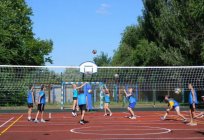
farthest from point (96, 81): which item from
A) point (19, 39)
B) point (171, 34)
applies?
point (19, 39)

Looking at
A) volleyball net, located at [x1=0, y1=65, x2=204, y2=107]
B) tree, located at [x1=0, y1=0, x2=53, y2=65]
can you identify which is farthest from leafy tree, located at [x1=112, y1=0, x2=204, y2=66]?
tree, located at [x1=0, y1=0, x2=53, y2=65]

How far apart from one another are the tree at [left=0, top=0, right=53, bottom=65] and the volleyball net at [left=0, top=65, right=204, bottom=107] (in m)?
5.25

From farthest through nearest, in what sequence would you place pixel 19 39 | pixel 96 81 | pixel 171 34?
pixel 19 39 < pixel 171 34 < pixel 96 81

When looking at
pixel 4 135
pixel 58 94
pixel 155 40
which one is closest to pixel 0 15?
pixel 58 94

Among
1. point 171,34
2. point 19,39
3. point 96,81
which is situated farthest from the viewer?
point 19,39

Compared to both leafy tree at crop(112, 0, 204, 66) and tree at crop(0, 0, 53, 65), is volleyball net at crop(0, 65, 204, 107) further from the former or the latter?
tree at crop(0, 0, 53, 65)

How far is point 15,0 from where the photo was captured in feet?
156

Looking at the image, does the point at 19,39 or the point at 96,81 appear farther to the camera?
the point at 19,39

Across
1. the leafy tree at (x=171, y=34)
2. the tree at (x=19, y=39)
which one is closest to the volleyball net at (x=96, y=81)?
the leafy tree at (x=171, y=34)

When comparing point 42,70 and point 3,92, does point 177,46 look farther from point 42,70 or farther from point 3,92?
point 3,92

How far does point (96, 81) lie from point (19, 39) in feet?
33.0

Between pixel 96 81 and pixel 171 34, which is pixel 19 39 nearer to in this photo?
pixel 96 81

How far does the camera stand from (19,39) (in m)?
43.3

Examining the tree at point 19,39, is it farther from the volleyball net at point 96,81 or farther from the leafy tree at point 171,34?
the leafy tree at point 171,34
